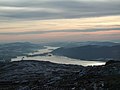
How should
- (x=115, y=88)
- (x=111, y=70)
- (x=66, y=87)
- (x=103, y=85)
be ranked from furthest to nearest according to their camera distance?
1. (x=111, y=70)
2. (x=66, y=87)
3. (x=103, y=85)
4. (x=115, y=88)

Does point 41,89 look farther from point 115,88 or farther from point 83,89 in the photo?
point 115,88

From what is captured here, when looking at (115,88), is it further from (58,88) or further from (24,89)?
(24,89)

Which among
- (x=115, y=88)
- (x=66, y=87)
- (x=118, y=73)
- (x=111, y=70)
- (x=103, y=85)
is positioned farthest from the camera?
(x=111, y=70)

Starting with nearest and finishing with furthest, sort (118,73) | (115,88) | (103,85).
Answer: (115,88), (103,85), (118,73)

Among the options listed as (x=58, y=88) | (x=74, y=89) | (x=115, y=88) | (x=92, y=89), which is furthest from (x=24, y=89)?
(x=115, y=88)

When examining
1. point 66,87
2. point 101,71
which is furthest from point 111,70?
point 66,87

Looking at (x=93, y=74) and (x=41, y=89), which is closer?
(x=41, y=89)

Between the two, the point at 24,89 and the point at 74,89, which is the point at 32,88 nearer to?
the point at 24,89

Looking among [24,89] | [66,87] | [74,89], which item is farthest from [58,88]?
[24,89]

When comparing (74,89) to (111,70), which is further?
(111,70)
